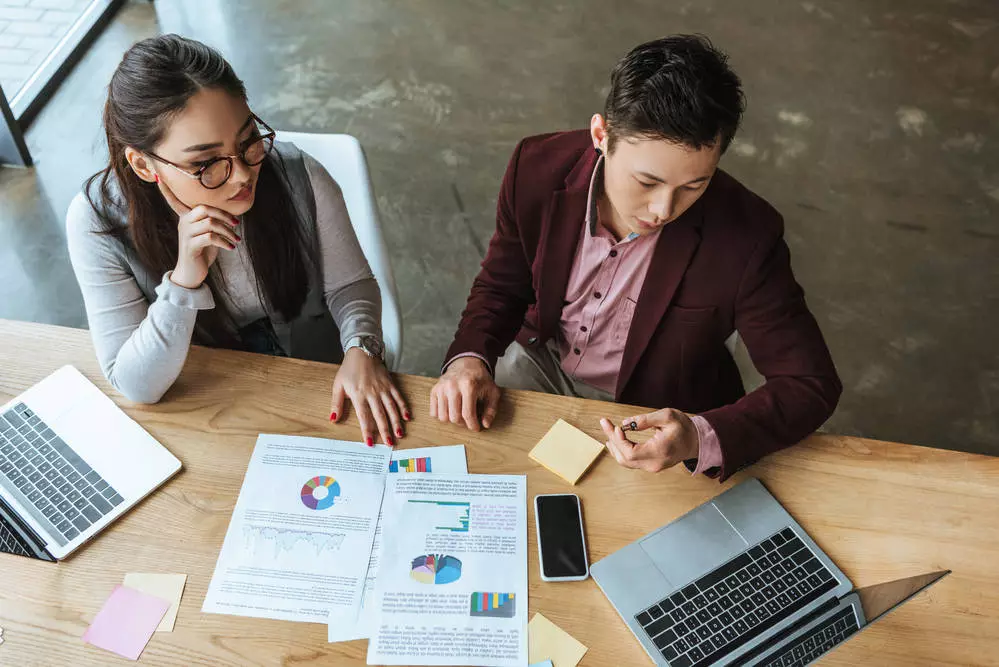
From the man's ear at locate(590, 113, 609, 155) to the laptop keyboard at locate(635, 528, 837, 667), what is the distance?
0.70 meters

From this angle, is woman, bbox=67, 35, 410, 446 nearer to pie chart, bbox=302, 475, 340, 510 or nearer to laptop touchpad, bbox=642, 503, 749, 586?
pie chart, bbox=302, 475, 340, 510

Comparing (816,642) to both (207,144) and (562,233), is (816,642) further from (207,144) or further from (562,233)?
(207,144)

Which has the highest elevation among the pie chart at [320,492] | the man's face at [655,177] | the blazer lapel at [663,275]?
the man's face at [655,177]

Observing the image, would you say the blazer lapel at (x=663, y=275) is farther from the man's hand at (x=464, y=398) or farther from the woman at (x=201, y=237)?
the woman at (x=201, y=237)

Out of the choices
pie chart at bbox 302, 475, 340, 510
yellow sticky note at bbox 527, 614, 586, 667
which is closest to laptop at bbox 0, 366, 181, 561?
pie chart at bbox 302, 475, 340, 510

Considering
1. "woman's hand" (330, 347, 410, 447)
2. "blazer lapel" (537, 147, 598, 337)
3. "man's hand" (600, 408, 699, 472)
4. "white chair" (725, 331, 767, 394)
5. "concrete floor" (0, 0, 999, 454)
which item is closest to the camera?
"man's hand" (600, 408, 699, 472)

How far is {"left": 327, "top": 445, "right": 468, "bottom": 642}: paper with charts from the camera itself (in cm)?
119

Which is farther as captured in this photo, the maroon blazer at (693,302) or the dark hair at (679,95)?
the maroon blazer at (693,302)

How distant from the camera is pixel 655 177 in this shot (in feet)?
4.24

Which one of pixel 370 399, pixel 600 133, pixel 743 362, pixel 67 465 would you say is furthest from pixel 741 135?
pixel 67 465

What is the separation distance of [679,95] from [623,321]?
51cm

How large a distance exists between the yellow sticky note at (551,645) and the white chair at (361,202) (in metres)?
0.76

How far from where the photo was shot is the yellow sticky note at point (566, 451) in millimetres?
1352

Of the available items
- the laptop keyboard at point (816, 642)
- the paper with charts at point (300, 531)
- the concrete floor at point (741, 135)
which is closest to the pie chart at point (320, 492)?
the paper with charts at point (300, 531)
